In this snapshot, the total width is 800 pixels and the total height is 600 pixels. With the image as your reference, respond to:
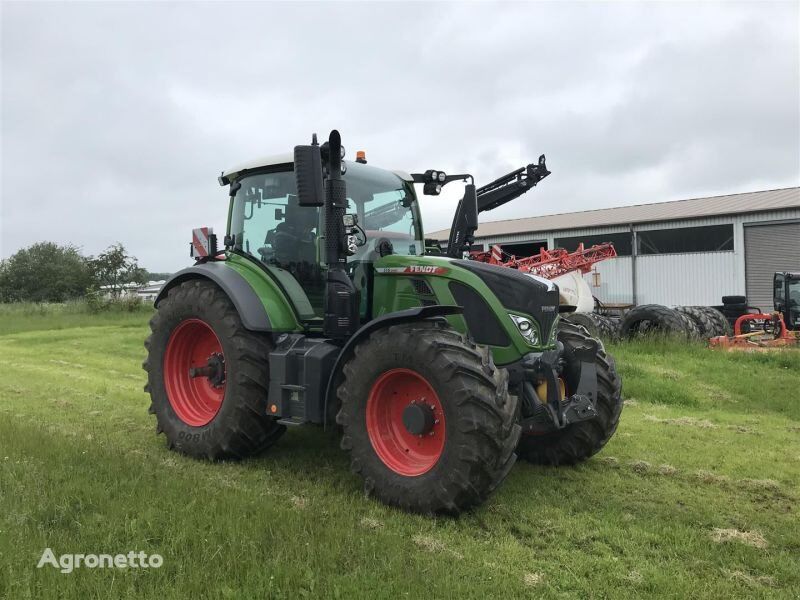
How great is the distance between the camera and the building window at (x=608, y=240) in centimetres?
2492

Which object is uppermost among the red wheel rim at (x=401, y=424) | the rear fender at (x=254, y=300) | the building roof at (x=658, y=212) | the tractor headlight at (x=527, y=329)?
the building roof at (x=658, y=212)

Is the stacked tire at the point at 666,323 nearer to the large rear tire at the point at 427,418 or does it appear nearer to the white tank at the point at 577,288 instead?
the white tank at the point at 577,288

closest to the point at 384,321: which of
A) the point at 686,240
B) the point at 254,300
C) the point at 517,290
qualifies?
the point at 517,290

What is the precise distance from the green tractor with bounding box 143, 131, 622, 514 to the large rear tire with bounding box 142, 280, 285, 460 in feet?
0.05

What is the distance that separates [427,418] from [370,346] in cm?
60

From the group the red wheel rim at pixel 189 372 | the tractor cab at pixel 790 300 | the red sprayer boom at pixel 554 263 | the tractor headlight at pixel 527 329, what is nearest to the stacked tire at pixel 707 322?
the tractor cab at pixel 790 300

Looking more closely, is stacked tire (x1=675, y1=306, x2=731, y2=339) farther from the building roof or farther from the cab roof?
the cab roof

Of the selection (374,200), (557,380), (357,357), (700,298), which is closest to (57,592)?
(357,357)

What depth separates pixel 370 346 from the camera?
13.8ft

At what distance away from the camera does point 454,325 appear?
173 inches

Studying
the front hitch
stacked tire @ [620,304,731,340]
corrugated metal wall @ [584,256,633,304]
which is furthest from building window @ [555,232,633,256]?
the front hitch

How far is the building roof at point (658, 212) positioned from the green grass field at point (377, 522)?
17136mm

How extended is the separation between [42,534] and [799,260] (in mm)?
24239

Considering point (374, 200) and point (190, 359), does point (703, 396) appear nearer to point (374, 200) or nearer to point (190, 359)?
point (374, 200)
